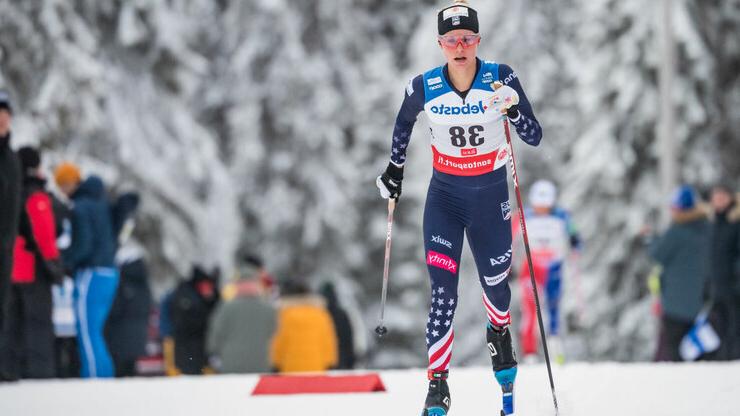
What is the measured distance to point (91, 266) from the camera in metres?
12.9

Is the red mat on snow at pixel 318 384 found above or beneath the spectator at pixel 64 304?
beneath

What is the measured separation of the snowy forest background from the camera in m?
24.2

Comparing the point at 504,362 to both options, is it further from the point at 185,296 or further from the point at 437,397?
the point at 185,296

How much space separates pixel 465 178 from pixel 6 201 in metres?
4.04

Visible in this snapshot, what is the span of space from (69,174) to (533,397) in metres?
5.48

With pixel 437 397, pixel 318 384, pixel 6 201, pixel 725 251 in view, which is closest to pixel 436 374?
pixel 437 397

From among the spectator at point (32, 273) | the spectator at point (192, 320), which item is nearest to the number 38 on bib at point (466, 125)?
the spectator at point (32, 273)

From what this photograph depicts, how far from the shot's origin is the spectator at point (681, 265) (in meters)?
14.3

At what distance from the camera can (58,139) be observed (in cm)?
2250

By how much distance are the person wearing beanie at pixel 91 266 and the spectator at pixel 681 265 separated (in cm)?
561

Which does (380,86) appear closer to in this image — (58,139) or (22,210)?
(58,139)

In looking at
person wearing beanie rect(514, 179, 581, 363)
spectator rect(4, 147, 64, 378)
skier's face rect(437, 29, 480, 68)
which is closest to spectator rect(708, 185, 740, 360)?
person wearing beanie rect(514, 179, 581, 363)

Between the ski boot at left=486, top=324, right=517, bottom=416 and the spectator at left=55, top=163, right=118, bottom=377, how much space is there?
510 centimetres

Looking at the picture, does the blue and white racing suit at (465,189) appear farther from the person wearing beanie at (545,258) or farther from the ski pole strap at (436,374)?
the person wearing beanie at (545,258)
